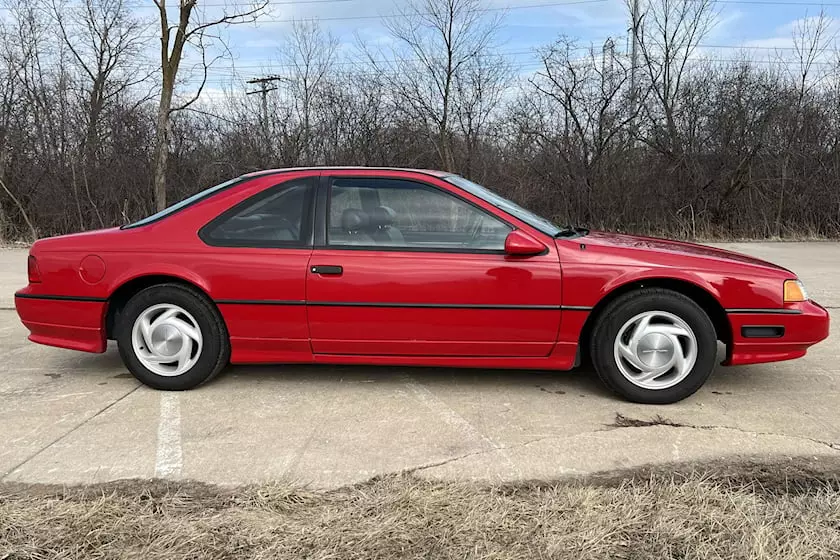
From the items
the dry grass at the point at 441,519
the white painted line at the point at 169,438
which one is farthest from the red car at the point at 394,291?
the dry grass at the point at 441,519

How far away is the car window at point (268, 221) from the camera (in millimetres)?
3725

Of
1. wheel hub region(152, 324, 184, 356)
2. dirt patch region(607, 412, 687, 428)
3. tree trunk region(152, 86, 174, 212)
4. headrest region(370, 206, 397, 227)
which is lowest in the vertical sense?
dirt patch region(607, 412, 687, 428)

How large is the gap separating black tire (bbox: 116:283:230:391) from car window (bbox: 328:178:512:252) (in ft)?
2.99

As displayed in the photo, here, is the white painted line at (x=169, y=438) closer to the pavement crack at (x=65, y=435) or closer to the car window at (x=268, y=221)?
the pavement crack at (x=65, y=435)

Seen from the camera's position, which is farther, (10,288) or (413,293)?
(10,288)

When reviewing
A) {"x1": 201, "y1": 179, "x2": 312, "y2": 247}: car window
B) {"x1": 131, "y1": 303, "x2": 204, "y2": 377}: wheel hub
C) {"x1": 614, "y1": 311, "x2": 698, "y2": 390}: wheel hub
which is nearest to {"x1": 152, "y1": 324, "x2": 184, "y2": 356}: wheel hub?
{"x1": 131, "y1": 303, "x2": 204, "y2": 377}: wheel hub

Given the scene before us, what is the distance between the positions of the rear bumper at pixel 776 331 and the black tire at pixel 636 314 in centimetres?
16

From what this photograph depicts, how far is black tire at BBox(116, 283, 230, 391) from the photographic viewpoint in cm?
374

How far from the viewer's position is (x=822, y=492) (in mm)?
2512

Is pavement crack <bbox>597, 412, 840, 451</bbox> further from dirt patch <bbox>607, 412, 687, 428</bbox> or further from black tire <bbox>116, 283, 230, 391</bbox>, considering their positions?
black tire <bbox>116, 283, 230, 391</bbox>

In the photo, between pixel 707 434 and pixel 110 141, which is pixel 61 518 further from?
pixel 110 141

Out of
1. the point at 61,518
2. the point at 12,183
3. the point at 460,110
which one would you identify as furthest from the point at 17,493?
the point at 12,183

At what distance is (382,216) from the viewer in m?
3.74

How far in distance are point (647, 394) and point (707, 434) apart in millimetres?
475
